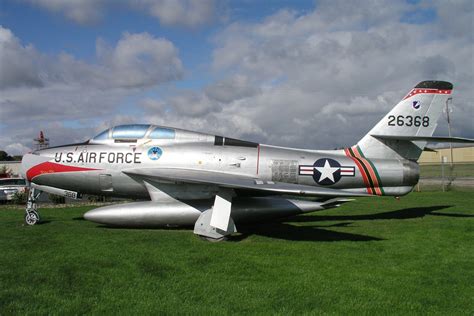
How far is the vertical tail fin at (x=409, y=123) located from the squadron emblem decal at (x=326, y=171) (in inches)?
49.6

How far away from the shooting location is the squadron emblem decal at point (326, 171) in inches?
424

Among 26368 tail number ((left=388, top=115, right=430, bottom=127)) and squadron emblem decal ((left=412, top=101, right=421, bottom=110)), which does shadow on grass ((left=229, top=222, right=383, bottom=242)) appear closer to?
26368 tail number ((left=388, top=115, right=430, bottom=127))

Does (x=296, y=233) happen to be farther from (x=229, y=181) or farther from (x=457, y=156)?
(x=457, y=156)

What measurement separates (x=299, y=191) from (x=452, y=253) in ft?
10.6

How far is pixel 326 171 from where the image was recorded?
35.7ft

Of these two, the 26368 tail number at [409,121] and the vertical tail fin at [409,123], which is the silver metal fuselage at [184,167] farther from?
the 26368 tail number at [409,121]

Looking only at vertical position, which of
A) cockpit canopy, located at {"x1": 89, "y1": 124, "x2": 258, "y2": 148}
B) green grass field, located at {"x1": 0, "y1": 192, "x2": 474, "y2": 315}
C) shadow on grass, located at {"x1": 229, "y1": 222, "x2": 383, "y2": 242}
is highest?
cockpit canopy, located at {"x1": 89, "y1": 124, "x2": 258, "y2": 148}

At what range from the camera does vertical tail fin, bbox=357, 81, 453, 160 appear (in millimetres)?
11789

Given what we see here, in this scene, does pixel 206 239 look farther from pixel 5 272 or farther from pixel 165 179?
pixel 5 272

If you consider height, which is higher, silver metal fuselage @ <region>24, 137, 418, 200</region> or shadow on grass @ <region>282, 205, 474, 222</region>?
silver metal fuselage @ <region>24, 137, 418, 200</region>

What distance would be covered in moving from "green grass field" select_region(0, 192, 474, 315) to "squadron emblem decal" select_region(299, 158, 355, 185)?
1368mm

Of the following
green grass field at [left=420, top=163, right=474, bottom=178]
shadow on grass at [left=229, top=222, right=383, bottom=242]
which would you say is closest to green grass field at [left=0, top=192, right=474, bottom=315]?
shadow on grass at [left=229, top=222, right=383, bottom=242]

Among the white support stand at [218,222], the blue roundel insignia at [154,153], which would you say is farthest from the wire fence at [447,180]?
the blue roundel insignia at [154,153]

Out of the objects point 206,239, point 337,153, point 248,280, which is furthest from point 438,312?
point 337,153
